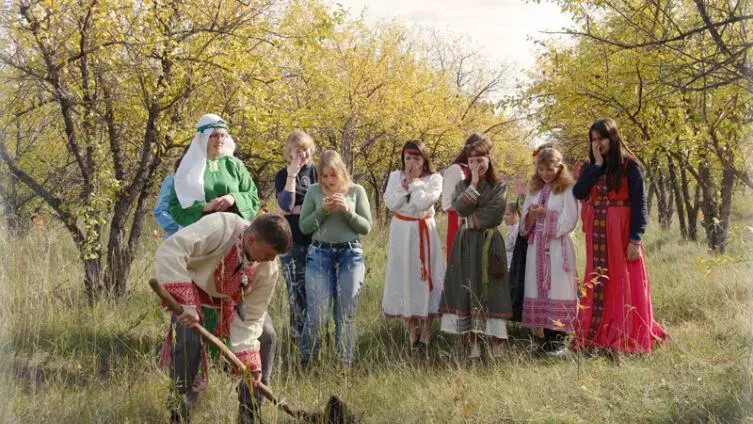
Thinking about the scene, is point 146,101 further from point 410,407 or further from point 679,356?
point 679,356

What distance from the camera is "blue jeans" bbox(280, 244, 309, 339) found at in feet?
16.1

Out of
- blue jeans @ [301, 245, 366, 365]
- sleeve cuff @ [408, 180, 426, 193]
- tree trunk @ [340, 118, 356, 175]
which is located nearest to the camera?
blue jeans @ [301, 245, 366, 365]

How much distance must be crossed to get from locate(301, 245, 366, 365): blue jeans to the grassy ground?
0.87 ft

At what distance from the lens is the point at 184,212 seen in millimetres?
4316

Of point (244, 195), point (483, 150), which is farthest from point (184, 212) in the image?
point (483, 150)

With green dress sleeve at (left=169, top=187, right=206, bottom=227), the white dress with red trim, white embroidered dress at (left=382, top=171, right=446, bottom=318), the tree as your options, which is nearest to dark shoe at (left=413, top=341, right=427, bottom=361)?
white embroidered dress at (left=382, top=171, right=446, bottom=318)

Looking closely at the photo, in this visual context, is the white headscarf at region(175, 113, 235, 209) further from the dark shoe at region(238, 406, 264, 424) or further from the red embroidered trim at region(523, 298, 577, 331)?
the red embroidered trim at region(523, 298, 577, 331)

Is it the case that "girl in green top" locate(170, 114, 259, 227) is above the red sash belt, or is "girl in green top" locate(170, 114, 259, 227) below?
above

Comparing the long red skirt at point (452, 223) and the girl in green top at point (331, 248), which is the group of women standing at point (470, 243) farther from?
the long red skirt at point (452, 223)

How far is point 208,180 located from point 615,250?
120 inches

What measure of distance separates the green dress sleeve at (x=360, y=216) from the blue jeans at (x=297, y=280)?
0.61m

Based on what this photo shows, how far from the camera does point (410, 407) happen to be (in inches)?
134

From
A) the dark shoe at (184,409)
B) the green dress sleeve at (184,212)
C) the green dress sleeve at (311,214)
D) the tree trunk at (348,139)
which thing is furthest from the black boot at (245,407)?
the tree trunk at (348,139)

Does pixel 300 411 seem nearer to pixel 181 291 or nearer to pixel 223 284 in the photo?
pixel 223 284
